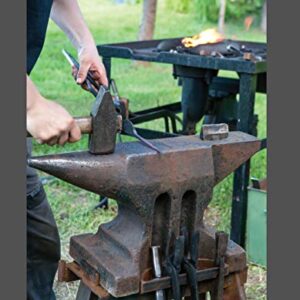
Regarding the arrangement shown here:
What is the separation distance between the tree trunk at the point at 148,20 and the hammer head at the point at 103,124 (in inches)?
259

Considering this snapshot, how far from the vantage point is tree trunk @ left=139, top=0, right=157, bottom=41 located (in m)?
8.14

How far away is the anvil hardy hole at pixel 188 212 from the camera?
6.27ft

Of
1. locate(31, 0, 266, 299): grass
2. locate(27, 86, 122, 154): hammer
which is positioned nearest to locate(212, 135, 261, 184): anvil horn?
locate(27, 86, 122, 154): hammer

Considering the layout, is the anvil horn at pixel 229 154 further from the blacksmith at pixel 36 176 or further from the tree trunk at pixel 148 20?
the tree trunk at pixel 148 20

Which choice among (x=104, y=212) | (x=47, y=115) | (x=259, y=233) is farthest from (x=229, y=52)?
(x=47, y=115)

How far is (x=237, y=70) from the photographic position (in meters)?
3.03

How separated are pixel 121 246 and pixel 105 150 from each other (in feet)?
1.00

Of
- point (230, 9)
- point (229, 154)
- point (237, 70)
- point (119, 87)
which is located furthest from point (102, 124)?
point (230, 9)

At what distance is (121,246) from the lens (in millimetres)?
1886

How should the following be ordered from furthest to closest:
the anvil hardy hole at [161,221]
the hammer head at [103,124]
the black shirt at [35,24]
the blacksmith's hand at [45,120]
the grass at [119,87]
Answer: the grass at [119,87]
the black shirt at [35,24]
the anvil hardy hole at [161,221]
the hammer head at [103,124]
the blacksmith's hand at [45,120]

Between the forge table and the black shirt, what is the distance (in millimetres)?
1135

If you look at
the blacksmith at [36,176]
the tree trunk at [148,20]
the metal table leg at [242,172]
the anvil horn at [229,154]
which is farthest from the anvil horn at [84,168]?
the tree trunk at [148,20]

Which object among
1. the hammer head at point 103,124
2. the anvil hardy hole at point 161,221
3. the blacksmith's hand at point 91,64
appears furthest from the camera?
the blacksmith's hand at point 91,64

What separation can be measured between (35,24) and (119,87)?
5.56m
